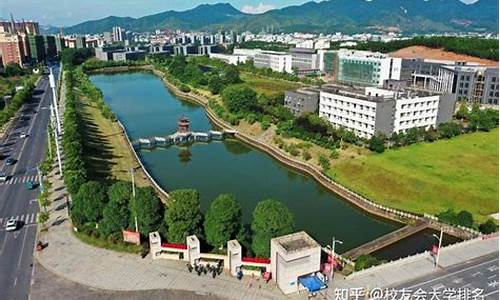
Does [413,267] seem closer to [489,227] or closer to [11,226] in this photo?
[489,227]

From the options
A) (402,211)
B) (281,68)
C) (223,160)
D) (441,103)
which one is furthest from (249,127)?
(281,68)

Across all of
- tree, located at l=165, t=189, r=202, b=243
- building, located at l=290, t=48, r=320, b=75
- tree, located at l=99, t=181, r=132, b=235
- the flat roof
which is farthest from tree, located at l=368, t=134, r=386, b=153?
building, located at l=290, t=48, r=320, b=75

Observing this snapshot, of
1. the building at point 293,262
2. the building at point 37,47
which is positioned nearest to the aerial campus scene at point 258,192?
the building at point 293,262

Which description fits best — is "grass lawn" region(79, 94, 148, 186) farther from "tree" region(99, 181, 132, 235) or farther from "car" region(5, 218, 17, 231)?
"tree" region(99, 181, 132, 235)

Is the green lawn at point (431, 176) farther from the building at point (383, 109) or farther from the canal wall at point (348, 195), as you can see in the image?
the building at point (383, 109)

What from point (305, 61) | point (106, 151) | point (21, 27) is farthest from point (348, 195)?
point (21, 27)

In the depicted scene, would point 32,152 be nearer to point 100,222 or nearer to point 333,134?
point 100,222
